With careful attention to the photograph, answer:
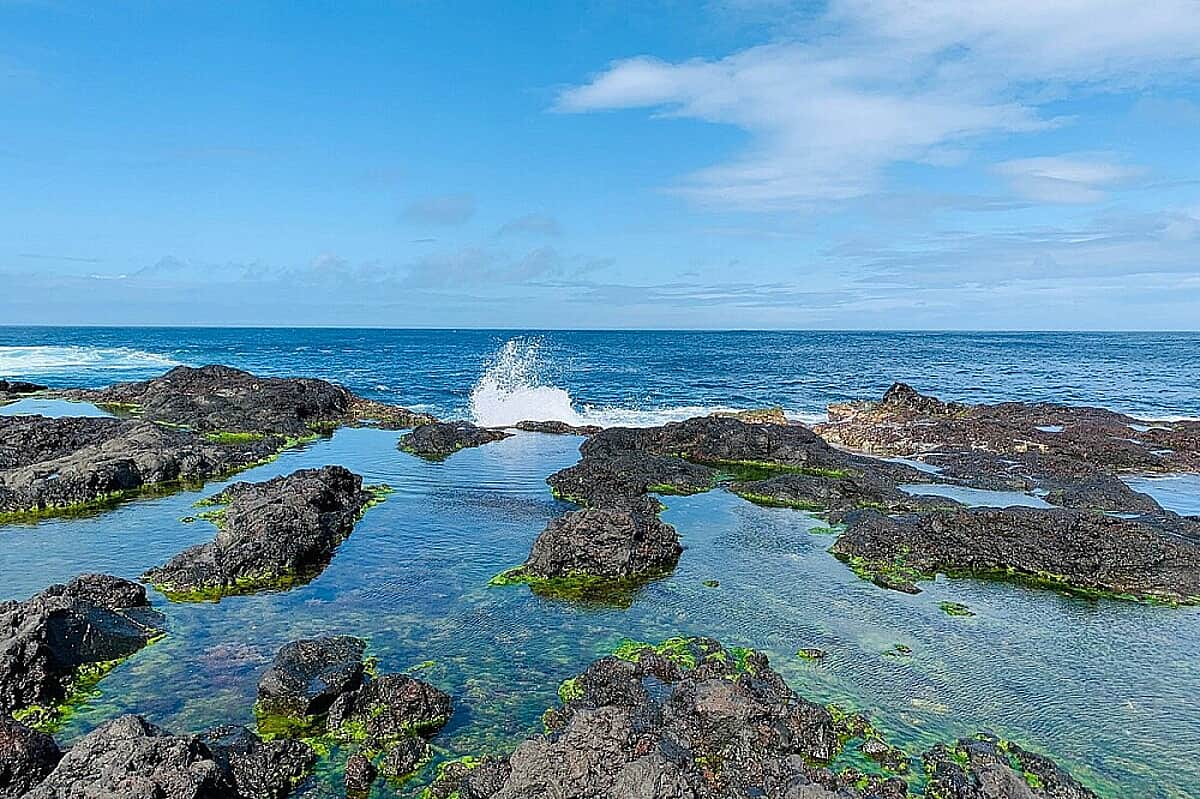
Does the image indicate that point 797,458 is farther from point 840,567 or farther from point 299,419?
point 299,419

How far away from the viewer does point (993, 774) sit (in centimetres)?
773

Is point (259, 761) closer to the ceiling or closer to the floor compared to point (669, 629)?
closer to the ceiling

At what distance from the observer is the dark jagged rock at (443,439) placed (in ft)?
86.4

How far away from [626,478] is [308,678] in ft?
42.2

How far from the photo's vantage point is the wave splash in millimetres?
62344

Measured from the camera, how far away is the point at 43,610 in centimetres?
1015

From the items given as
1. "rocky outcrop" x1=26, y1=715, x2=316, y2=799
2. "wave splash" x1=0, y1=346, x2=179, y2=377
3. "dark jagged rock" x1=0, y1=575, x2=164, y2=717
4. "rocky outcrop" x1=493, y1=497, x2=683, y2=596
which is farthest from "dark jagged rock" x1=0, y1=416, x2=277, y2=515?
"wave splash" x1=0, y1=346, x2=179, y2=377

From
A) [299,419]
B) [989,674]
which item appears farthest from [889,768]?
[299,419]

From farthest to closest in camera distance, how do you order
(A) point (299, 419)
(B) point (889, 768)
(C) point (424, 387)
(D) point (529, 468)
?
(C) point (424, 387), (A) point (299, 419), (D) point (529, 468), (B) point (889, 768)

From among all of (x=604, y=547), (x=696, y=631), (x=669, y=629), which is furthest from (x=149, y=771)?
(x=604, y=547)

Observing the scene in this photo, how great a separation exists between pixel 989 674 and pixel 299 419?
2670 centimetres

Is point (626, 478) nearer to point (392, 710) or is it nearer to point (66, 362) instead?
point (392, 710)

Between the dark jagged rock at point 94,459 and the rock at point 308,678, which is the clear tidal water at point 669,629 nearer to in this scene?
the rock at point 308,678

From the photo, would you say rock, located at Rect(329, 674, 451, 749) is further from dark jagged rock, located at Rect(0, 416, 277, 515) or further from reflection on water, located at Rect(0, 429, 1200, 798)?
dark jagged rock, located at Rect(0, 416, 277, 515)
